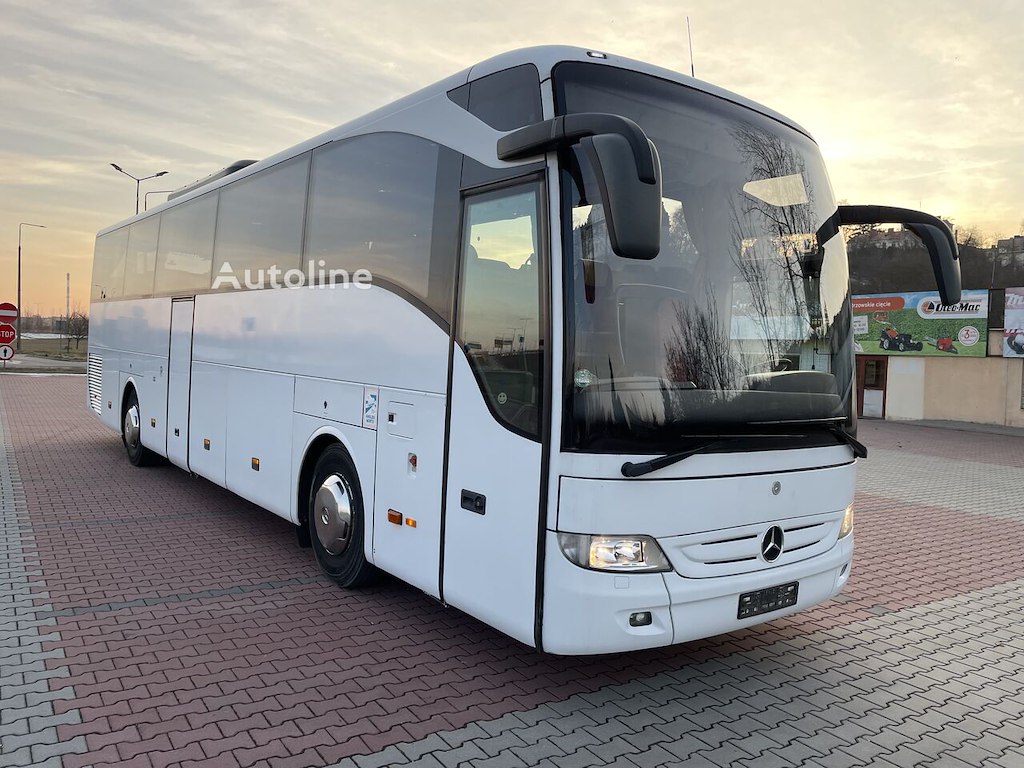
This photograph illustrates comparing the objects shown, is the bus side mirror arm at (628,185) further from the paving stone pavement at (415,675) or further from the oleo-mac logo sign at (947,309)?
the oleo-mac logo sign at (947,309)

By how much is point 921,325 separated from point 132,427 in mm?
23589

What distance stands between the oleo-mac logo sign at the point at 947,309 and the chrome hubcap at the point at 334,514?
2376 cm

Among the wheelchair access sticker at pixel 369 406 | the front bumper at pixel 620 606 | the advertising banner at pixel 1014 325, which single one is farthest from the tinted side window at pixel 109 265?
the advertising banner at pixel 1014 325

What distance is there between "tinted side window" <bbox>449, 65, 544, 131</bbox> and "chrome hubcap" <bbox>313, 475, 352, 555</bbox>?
2.76m

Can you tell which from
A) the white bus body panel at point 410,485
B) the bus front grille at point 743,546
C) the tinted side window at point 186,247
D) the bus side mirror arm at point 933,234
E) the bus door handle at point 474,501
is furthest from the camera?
the tinted side window at point 186,247

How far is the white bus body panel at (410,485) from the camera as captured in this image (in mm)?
4723

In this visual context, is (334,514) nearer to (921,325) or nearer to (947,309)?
(921,325)

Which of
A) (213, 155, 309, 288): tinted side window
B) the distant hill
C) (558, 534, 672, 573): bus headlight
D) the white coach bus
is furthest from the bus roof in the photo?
the distant hill

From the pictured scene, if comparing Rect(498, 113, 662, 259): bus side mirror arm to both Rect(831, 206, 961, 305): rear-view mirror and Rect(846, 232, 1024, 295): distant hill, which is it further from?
Rect(846, 232, 1024, 295): distant hill

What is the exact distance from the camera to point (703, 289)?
4141mm

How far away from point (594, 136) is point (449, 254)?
4.94 feet

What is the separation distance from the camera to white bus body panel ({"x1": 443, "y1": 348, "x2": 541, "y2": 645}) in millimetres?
4012

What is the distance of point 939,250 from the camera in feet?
17.1

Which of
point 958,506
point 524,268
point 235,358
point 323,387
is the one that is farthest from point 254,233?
point 958,506
